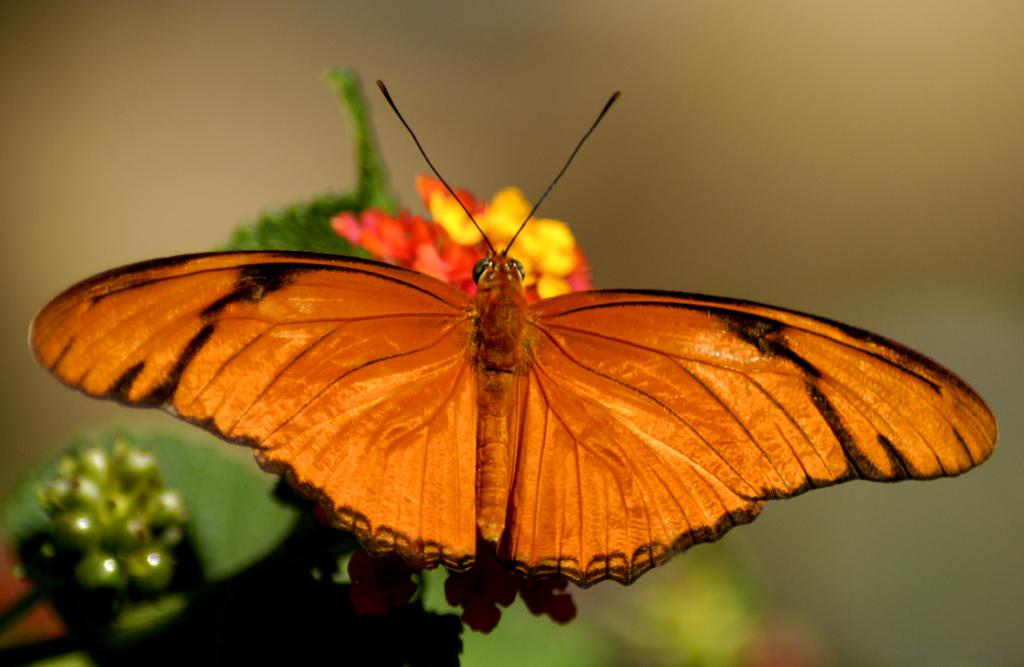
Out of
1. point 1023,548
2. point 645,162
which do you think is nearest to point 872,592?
point 1023,548

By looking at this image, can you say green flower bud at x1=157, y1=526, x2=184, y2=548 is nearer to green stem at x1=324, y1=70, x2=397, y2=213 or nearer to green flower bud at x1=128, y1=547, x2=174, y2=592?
green flower bud at x1=128, y1=547, x2=174, y2=592

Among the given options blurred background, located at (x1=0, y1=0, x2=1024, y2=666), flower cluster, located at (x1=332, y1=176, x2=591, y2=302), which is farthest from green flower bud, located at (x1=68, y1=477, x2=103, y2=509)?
blurred background, located at (x1=0, y1=0, x2=1024, y2=666)

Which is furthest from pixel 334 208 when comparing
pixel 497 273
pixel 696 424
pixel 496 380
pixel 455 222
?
pixel 696 424

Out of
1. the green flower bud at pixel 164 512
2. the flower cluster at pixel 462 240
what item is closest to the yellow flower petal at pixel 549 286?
the flower cluster at pixel 462 240

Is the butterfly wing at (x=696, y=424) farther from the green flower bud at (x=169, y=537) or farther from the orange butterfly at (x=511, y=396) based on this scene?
the green flower bud at (x=169, y=537)

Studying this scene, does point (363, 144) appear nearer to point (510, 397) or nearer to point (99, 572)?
point (510, 397)

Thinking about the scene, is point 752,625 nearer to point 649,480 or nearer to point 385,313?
point 649,480

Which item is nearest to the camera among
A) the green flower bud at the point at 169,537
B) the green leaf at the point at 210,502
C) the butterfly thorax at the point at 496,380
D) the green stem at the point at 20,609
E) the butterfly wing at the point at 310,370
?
the butterfly wing at the point at 310,370
